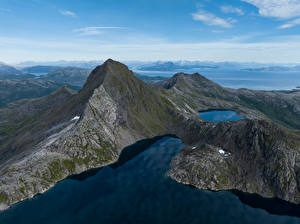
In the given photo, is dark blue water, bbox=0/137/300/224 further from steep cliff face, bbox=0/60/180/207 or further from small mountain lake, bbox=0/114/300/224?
steep cliff face, bbox=0/60/180/207

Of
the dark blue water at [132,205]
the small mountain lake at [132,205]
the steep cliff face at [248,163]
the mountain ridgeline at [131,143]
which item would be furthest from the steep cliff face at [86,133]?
the steep cliff face at [248,163]

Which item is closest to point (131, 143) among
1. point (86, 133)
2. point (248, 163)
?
point (86, 133)

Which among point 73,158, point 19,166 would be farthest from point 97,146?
point 19,166

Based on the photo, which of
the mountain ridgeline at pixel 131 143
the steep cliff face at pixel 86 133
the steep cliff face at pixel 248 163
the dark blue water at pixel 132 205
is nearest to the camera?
the dark blue water at pixel 132 205

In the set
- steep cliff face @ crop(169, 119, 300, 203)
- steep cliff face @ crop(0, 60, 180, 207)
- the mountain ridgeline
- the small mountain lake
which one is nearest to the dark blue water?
the small mountain lake

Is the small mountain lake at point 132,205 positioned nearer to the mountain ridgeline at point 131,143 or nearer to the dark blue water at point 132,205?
the dark blue water at point 132,205

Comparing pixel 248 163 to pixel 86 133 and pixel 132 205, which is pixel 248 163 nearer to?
pixel 132 205

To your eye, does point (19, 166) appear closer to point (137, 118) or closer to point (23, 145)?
point (23, 145)
